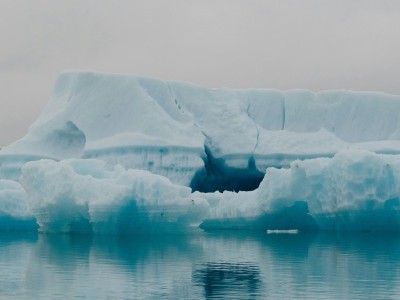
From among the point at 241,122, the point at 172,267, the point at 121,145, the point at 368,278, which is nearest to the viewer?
the point at 368,278

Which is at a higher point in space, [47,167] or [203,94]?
[203,94]

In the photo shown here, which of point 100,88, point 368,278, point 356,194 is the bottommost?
point 368,278

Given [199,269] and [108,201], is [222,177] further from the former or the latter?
[199,269]

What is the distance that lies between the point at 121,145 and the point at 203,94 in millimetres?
3617

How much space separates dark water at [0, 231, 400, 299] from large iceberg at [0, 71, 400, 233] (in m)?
1.11

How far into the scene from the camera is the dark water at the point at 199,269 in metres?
8.32

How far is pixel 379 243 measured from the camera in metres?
15.4

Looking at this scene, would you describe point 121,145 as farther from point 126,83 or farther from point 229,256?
point 229,256

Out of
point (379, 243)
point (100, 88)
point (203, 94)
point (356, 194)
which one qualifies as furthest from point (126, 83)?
point (379, 243)

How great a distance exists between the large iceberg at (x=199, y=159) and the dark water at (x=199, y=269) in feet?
3.63

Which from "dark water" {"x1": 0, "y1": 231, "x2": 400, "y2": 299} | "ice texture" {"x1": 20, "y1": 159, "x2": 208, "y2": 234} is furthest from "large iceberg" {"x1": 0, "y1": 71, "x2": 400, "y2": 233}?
"dark water" {"x1": 0, "y1": 231, "x2": 400, "y2": 299}

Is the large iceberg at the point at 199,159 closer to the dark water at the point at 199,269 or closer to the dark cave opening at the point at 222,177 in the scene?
the dark cave opening at the point at 222,177

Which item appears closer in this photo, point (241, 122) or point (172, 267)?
point (172, 267)

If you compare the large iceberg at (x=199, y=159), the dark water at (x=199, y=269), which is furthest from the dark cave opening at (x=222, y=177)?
the dark water at (x=199, y=269)
